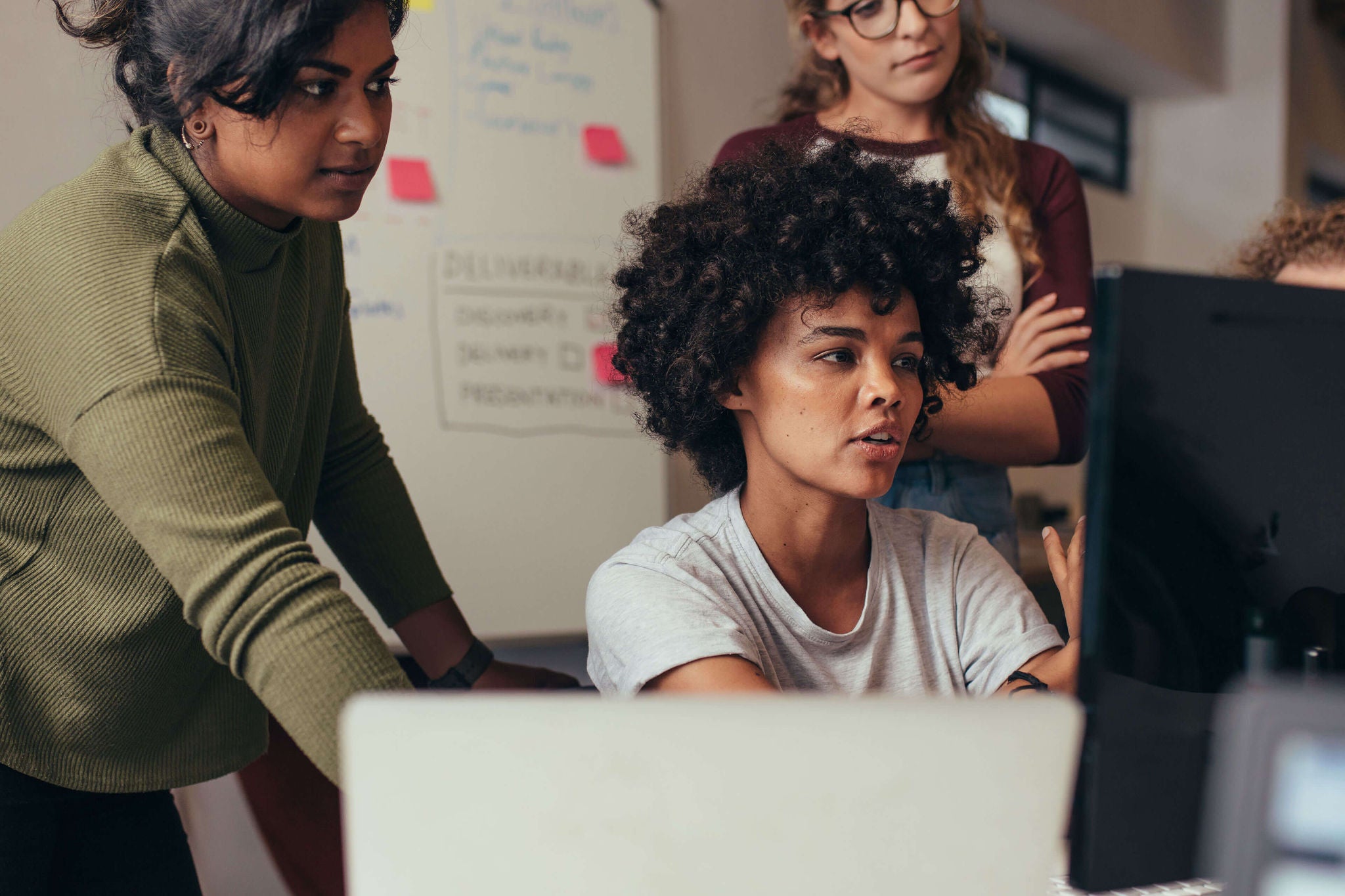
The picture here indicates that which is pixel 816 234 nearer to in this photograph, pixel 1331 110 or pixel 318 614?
pixel 318 614

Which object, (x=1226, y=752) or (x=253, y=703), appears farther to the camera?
(x=253, y=703)

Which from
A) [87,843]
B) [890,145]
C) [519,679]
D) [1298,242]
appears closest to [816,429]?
[519,679]

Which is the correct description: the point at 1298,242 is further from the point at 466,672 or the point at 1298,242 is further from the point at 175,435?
the point at 175,435

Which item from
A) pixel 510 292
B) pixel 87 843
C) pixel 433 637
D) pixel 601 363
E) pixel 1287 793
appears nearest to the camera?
pixel 1287 793

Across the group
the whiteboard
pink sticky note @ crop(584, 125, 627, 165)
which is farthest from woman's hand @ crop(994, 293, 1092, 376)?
pink sticky note @ crop(584, 125, 627, 165)

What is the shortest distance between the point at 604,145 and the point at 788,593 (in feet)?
5.67

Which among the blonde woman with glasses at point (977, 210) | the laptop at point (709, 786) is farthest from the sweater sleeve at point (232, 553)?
the blonde woman with glasses at point (977, 210)

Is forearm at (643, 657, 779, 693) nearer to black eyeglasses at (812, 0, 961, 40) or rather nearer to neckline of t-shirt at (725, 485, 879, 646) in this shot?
neckline of t-shirt at (725, 485, 879, 646)

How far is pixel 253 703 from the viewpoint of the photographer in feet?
3.37

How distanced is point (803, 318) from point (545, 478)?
1489mm

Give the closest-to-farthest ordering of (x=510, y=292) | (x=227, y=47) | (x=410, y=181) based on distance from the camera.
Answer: (x=227, y=47) < (x=410, y=181) < (x=510, y=292)

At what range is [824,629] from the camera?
104 cm

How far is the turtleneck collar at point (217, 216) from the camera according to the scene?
0.88m

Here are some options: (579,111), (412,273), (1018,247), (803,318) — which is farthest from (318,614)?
(579,111)
